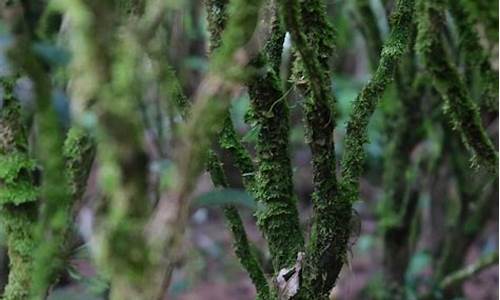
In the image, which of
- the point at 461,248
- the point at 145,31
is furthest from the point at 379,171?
the point at 145,31

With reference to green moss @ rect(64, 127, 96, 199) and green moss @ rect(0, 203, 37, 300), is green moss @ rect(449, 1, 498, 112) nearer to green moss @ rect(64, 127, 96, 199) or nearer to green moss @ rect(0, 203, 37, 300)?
green moss @ rect(64, 127, 96, 199)

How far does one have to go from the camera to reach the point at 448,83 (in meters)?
1.15

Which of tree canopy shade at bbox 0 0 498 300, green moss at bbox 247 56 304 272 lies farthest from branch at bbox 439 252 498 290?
green moss at bbox 247 56 304 272

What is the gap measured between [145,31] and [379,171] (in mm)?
2309

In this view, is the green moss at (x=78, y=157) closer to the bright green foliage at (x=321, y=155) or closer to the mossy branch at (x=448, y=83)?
the bright green foliage at (x=321, y=155)

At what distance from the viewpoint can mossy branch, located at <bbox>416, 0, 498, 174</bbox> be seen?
3.47ft

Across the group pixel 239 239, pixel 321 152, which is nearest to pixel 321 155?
pixel 321 152

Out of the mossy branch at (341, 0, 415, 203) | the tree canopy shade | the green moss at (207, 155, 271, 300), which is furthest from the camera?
the green moss at (207, 155, 271, 300)

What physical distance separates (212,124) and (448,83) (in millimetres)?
487

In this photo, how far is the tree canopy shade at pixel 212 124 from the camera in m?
0.71

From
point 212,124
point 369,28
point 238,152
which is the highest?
point 369,28

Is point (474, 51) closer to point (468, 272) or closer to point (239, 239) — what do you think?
point (239, 239)

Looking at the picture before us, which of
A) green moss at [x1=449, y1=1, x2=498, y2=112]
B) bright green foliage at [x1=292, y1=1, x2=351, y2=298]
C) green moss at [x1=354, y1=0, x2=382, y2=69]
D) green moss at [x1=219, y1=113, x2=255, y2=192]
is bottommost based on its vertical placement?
bright green foliage at [x1=292, y1=1, x2=351, y2=298]

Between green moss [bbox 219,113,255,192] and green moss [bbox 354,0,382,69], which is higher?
green moss [bbox 354,0,382,69]
